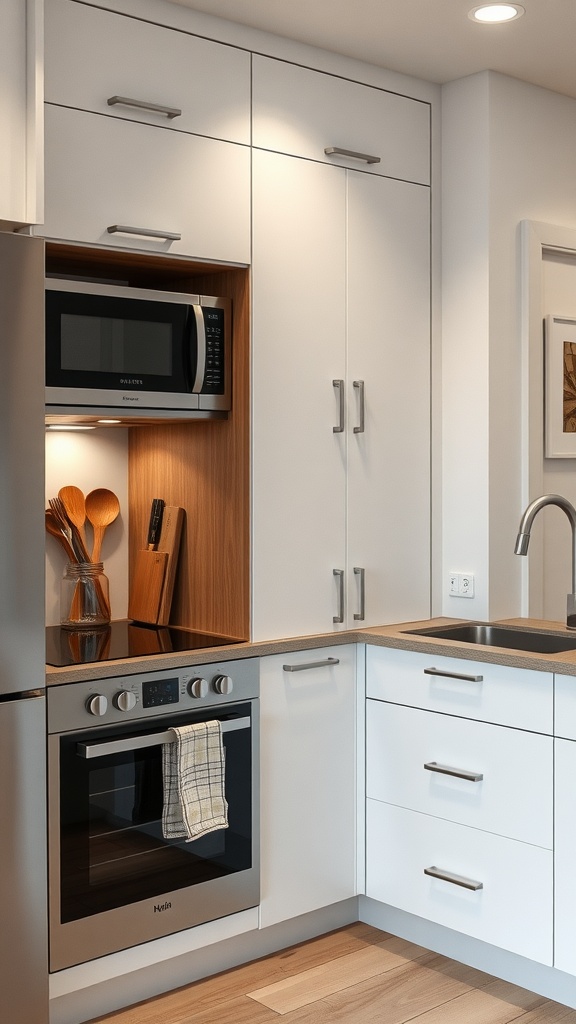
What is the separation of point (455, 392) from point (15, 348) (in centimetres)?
155

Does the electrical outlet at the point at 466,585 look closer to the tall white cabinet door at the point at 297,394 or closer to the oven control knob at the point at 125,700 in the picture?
the tall white cabinet door at the point at 297,394

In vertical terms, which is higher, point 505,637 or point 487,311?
point 487,311

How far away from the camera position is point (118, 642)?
2809 millimetres

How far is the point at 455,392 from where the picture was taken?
3.31 meters

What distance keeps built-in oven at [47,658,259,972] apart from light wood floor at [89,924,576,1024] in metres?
0.20

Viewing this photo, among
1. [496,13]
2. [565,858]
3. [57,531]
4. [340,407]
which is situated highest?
[496,13]

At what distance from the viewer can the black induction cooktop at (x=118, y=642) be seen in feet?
8.48

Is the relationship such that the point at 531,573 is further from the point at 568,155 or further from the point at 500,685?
the point at 568,155

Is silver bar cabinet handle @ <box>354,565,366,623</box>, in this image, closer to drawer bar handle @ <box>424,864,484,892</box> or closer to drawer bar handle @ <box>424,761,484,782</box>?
drawer bar handle @ <box>424,761,484,782</box>

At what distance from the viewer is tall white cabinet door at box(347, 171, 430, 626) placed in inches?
122

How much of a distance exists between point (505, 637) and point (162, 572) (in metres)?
1.04

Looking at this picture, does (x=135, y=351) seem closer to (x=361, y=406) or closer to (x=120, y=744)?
(x=361, y=406)

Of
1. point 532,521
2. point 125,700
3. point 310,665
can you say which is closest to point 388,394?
point 532,521

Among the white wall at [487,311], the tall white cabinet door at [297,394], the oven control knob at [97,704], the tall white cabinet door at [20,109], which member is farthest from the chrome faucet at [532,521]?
the tall white cabinet door at [20,109]
